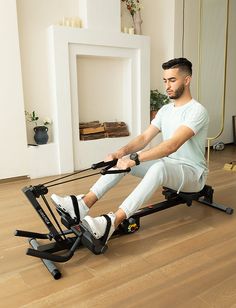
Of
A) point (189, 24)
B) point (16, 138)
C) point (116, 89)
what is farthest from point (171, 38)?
point (16, 138)

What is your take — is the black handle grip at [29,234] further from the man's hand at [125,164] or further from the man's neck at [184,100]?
the man's neck at [184,100]

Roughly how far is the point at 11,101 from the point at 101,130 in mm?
1212

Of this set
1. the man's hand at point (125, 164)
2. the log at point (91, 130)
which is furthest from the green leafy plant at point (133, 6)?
the man's hand at point (125, 164)

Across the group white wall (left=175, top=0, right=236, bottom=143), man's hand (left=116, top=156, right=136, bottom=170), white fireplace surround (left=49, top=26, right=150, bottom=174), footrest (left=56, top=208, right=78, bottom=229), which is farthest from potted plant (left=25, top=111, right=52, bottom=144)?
white wall (left=175, top=0, right=236, bottom=143)

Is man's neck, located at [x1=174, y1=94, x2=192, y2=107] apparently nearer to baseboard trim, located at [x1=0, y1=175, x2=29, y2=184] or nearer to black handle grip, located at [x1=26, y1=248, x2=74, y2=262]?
black handle grip, located at [x1=26, y1=248, x2=74, y2=262]

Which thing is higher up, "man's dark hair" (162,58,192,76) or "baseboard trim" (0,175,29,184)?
"man's dark hair" (162,58,192,76)

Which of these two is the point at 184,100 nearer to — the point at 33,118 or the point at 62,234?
the point at 62,234

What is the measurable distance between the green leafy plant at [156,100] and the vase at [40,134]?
167 cm

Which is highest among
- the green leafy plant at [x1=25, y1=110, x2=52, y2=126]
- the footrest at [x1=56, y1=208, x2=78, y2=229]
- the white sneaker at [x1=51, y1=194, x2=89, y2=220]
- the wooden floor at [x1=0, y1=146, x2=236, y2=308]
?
the green leafy plant at [x1=25, y1=110, x2=52, y2=126]

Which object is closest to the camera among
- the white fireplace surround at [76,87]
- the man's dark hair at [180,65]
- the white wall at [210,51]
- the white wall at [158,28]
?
the man's dark hair at [180,65]

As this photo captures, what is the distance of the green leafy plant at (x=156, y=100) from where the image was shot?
440cm

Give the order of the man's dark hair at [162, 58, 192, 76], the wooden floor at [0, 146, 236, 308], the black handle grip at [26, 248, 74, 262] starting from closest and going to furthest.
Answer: the wooden floor at [0, 146, 236, 308], the black handle grip at [26, 248, 74, 262], the man's dark hair at [162, 58, 192, 76]

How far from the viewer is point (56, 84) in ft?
11.5

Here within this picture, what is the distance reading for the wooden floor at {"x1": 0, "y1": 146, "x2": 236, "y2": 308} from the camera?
1335mm
